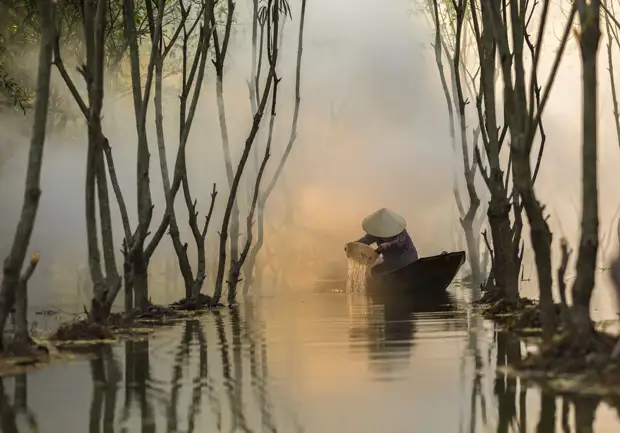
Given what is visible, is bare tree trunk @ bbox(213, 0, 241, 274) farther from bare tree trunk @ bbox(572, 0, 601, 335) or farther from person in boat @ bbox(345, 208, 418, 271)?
bare tree trunk @ bbox(572, 0, 601, 335)

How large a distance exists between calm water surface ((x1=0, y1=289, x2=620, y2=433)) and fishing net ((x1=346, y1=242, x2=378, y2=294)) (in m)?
6.83

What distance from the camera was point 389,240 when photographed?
12719 millimetres

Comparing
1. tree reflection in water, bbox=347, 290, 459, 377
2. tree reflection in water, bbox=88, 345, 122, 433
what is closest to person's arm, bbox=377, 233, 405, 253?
tree reflection in water, bbox=347, 290, 459, 377

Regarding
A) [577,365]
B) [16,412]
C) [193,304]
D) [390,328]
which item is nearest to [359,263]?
[193,304]

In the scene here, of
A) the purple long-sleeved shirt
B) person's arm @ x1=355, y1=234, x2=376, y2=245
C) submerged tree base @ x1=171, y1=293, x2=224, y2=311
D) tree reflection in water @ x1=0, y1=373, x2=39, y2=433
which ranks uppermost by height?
person's arm @ x1=355, y1=234, x2=376, y2=245

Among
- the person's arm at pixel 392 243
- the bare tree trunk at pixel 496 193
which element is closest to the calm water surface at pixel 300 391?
the bare tree trunk at pixel 496 193

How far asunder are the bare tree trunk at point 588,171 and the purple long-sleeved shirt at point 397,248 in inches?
349

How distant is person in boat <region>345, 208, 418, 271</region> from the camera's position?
41.1 ft

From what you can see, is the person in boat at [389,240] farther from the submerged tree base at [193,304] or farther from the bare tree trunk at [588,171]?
the bare tree trunk at [588,171]

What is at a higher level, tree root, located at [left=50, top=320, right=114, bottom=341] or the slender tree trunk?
the slender tree trunk

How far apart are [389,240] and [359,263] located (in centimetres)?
54

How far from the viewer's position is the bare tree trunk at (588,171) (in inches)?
137

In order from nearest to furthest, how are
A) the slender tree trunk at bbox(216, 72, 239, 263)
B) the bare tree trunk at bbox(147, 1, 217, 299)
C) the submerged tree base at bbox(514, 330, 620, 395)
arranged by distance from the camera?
1. the submerged tree base at bbox(514, 330, 620, 395)
2. the bare tree trunk at bbox(147, 1, 217, 299)
3. the slender tree trunk at bbox(216, 72, 239, 263)

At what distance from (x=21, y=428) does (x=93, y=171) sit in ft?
10.9
